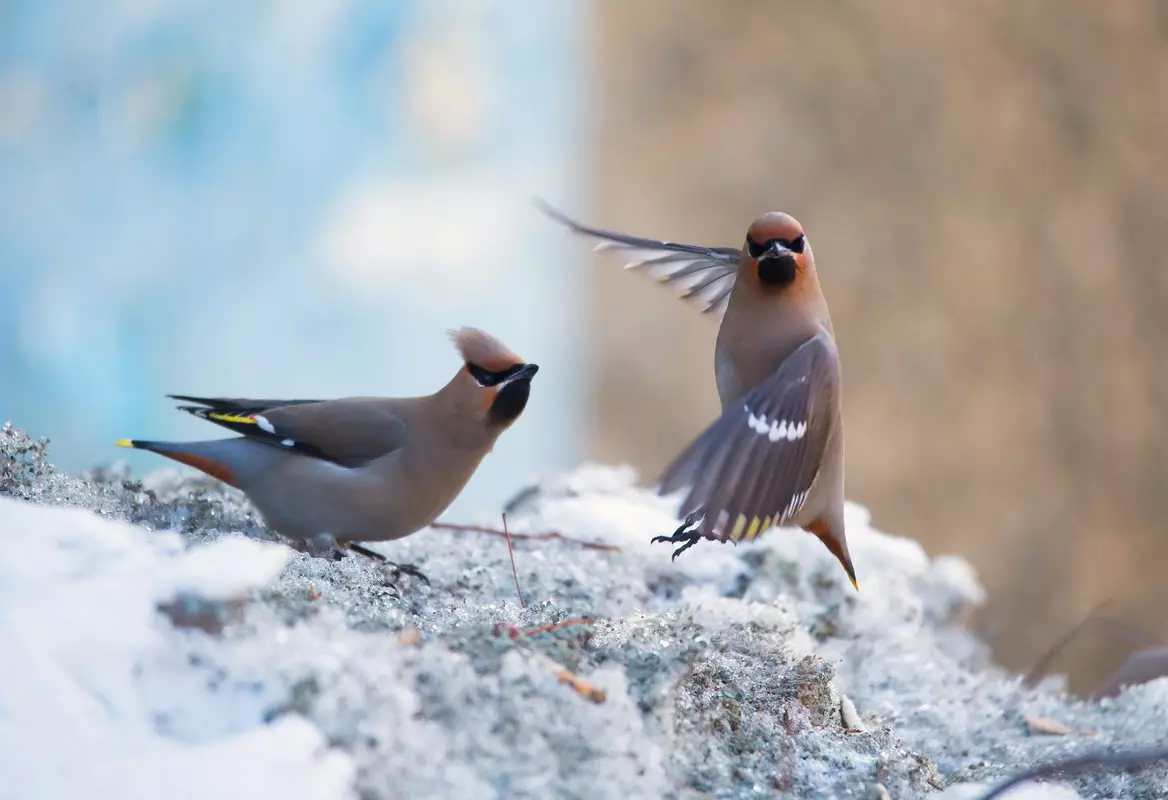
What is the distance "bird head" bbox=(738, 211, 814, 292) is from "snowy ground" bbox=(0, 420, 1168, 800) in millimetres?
547

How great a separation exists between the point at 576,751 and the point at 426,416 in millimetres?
1176

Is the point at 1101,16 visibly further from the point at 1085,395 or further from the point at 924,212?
the point at 1085,395

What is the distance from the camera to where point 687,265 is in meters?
2.83

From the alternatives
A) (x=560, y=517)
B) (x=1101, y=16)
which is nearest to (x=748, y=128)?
(x=1101, y=16)

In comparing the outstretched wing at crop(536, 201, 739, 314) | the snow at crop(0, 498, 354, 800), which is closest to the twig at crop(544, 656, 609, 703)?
the snow at crop(0, 498, 354, 800)

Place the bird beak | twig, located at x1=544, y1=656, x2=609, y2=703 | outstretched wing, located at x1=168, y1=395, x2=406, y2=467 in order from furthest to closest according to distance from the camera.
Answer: outstretched wing, located at x1=168, y1=395, x2=406, y2=467 < the bird beak < twig, located at x1=544, y1=656, x2=609, y2=703

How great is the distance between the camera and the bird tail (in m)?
2.37

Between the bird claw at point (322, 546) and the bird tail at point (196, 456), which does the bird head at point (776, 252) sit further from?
the bird tail at point (196, 456)

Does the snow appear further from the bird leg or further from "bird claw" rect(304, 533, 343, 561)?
"bird claw" rect(304, 533, 343, 561)

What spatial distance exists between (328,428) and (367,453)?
0.31 ft

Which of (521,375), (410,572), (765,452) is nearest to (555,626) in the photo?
(765,452)

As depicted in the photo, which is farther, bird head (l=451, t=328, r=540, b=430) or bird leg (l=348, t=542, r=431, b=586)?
bird head (l=451, t=328, r=540, b=430)

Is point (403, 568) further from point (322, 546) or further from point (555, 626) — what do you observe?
point (555, 626)

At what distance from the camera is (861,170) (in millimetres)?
6684
